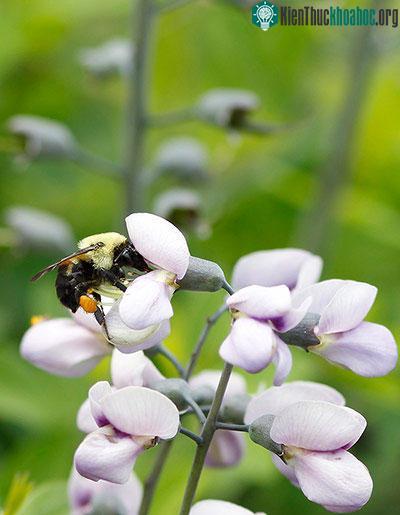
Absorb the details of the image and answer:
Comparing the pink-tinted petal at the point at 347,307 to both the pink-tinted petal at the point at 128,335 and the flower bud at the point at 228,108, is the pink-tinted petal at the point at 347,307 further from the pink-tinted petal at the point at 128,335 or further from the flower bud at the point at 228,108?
the flower bud at the point at 228,108

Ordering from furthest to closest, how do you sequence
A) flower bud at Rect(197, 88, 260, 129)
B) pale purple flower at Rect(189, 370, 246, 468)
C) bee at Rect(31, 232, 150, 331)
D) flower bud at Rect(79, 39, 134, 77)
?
flower bud at Rect(79, 39, 134, 77), flower bud at Rect(197, 88, 260, 129), pale purple flower at Rect(189, 370, 246, 468), bee at Rect(31, 232, 150, 331)

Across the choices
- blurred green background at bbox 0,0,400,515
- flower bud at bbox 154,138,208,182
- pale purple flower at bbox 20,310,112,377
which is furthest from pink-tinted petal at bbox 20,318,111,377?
flower bud at bbox 154,138,208,182

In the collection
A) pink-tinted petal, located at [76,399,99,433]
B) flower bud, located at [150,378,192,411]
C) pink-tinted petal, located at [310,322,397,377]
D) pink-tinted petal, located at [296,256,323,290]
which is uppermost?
pink-tinted petal, located at [296,256,323,290]

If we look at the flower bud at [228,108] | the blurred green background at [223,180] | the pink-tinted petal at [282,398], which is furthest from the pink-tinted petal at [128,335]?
the flower bud at [228,108]

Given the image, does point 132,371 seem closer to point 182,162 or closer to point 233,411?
point 233,411

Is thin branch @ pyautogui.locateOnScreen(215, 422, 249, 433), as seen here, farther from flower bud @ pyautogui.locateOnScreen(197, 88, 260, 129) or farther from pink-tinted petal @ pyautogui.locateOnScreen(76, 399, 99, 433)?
flower bud @ pyautogui.locateOnScreen(197, 88, 260, 129)

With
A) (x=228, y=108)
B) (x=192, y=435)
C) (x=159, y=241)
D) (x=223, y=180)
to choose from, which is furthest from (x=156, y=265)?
(x=223, y=180)
